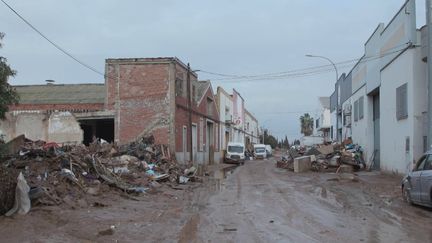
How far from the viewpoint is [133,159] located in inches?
1060

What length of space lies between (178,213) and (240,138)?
7427cm

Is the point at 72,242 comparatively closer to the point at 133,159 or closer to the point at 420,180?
the point at 420,180

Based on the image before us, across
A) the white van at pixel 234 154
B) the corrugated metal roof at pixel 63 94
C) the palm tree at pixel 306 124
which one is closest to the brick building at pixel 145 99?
the corrugated metal roof at pixel 63 94

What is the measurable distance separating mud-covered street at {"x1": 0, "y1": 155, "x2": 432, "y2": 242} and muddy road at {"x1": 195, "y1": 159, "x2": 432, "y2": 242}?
0.02m

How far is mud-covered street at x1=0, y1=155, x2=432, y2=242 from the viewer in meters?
10.6

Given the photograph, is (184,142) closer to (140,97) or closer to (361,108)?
(140,97)

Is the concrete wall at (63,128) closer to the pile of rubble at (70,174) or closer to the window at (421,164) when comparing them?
the pile of rubble at (70,174)

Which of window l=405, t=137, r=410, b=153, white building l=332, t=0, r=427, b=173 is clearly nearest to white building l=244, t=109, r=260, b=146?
white building l=332, t=0, r=427, b=173

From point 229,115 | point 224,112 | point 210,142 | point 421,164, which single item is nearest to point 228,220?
point 421,164

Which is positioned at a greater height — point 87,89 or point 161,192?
point 87,89

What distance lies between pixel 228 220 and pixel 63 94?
124 ft

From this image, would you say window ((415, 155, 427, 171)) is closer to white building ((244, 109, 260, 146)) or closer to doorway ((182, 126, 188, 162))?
doorway ((182, 126, 188, 162))

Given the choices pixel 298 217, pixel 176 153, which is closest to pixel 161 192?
pixel 298 217

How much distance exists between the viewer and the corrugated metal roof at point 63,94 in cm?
4477
